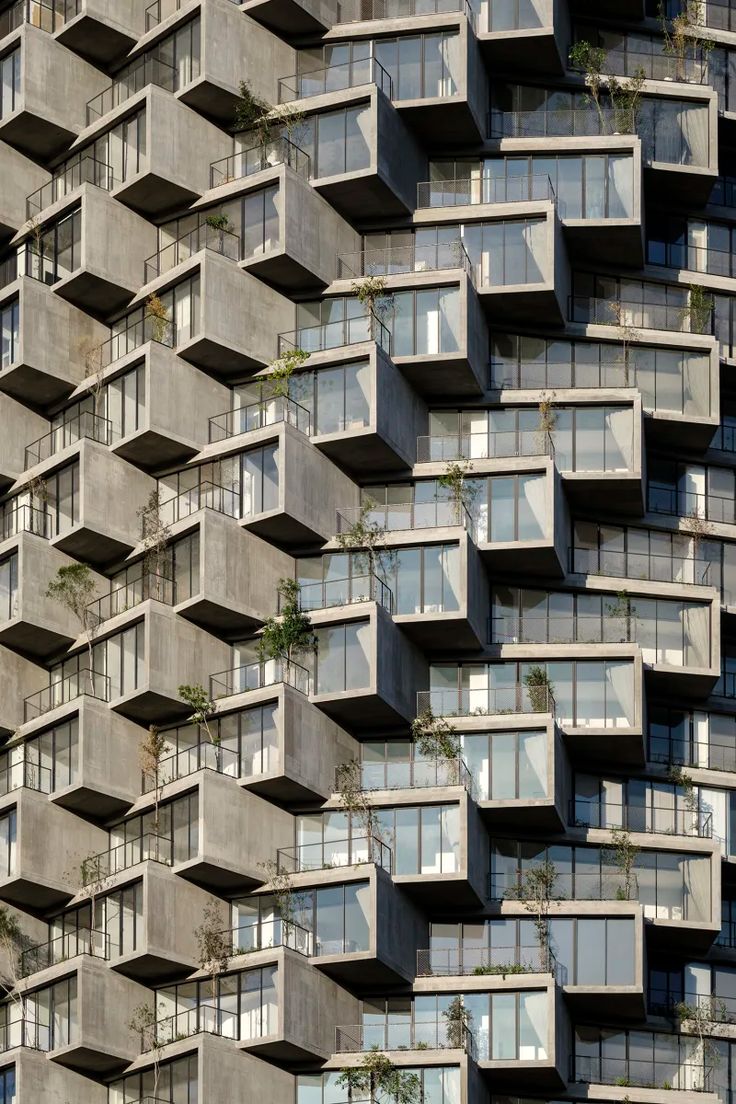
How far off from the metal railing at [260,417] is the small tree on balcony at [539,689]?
11.2 meters

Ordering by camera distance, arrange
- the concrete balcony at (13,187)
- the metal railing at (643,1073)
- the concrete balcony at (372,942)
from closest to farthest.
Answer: the concrete balcony at (372,942)
the metal railing at (643,1073)
the concrete balcony at (13,187)

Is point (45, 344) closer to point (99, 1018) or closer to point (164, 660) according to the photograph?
point (164, 660)

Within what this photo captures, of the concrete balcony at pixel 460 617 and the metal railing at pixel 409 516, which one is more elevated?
the metal railing at pixel 409 516

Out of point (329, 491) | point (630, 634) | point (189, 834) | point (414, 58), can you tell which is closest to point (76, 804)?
point (189, 834)

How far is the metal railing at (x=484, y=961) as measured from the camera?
94469mm

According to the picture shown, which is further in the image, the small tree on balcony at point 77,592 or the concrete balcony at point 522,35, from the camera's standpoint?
the concrete balcony at point 522,35

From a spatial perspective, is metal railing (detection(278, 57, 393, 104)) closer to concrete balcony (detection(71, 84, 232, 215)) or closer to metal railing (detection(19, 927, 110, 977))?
concrete balcony (detection(71, 84, 232, 215))

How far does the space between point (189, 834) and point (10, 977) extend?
916cm

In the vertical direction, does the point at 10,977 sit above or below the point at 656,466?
below

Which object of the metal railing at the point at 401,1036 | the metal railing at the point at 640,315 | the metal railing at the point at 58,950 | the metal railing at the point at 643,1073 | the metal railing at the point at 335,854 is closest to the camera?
the metal railing at the point at 401,1036

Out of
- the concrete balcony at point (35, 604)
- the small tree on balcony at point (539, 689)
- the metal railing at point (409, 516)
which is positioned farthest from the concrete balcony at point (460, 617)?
the concrete balcony at point (35, 604)

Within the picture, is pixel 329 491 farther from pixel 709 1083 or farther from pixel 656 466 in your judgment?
pixel 709 1083

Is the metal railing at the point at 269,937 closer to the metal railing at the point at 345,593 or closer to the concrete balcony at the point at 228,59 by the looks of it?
the metal railing at the point at 345,593

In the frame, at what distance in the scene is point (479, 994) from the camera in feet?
308
